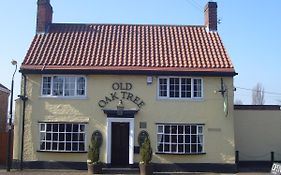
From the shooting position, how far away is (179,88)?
20328 millimetres

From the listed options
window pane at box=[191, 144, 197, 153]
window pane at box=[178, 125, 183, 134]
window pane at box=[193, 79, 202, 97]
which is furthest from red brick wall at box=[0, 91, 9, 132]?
window pane at box=[191, 144, 197, 153]

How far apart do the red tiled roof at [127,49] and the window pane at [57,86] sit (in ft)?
2.13

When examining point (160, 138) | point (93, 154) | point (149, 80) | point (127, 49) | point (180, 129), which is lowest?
point (93, 154)

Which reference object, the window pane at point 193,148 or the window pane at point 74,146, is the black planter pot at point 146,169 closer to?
the window pane at point 193,148

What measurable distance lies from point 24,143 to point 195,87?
910cm

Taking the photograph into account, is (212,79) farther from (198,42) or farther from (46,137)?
(46,137)

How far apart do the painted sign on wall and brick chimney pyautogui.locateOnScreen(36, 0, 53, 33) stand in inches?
234

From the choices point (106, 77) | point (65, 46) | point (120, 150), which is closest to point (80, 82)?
point (106, 77)

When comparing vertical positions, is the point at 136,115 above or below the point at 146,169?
above

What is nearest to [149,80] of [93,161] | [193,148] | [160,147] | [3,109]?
[160,147]

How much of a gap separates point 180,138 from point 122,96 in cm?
360

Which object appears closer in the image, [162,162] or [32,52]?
[162,162]

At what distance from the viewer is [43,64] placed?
20406mm

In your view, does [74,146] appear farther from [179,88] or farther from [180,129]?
[179,88]
